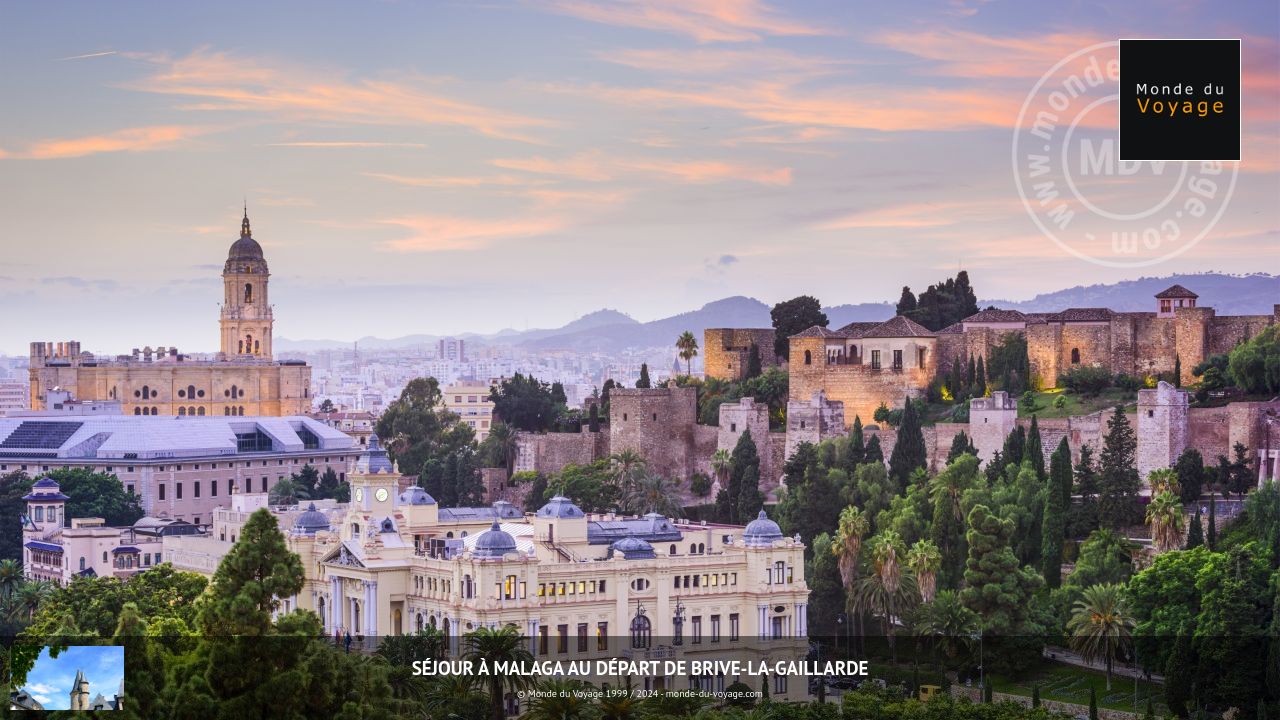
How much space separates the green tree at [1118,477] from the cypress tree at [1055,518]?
3.30 ft

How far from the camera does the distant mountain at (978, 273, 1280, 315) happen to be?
86.5 m

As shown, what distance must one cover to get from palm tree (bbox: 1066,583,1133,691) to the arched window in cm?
942

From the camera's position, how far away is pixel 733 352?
7781cm

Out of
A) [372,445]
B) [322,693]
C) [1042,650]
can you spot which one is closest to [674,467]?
[372,445]

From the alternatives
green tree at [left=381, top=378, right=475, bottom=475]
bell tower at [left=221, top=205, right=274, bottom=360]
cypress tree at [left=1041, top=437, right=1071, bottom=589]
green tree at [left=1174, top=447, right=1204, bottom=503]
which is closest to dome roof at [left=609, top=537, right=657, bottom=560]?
cypress tree at [left=1041, top=437, right=1071, bottom=589]

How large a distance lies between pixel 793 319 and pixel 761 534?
22069 millimetres

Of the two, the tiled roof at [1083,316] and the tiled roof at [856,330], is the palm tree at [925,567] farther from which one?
the tiled roof at [856,330]

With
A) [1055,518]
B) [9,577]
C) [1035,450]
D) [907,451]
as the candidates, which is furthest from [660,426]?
[9,577]

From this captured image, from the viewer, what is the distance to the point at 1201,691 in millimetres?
45312

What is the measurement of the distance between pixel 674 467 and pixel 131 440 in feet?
82.9

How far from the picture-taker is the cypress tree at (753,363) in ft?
251

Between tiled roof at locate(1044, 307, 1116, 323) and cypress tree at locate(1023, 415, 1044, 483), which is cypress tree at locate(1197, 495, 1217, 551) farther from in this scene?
tiled roof at locate(1044, 307, 1116, 323)

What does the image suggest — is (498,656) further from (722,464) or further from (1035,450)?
(722,464)

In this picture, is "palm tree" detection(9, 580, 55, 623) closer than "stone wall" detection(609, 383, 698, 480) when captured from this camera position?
Yes
